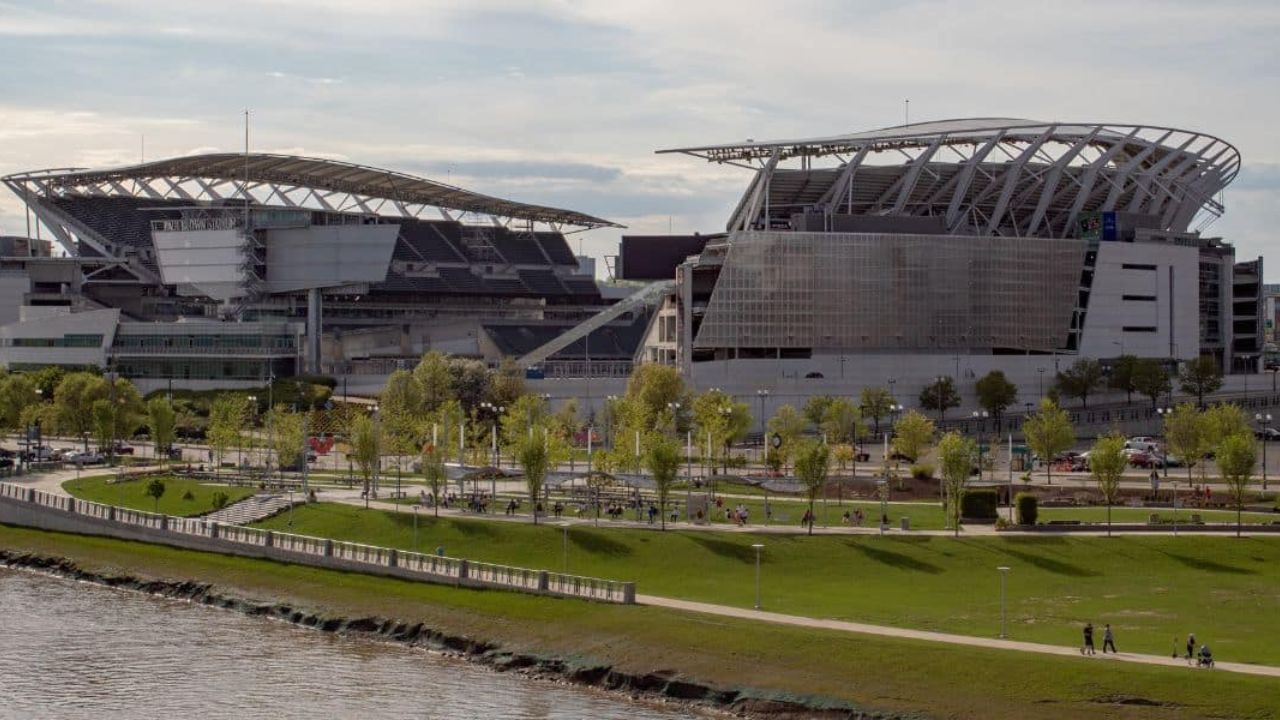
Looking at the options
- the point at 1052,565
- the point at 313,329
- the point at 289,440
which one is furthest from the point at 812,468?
the point at 313,329

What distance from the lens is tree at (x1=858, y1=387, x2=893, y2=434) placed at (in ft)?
473

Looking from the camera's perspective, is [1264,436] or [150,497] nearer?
[150,497]

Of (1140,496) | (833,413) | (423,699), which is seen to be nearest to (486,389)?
(833,413)

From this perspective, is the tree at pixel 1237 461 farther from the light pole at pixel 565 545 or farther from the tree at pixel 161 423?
the tree at pixel 161 423

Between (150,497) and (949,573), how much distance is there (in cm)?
4958

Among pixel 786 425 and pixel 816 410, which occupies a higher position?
pixel 816 410

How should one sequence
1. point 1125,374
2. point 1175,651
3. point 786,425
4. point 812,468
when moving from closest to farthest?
point 1175,651
point 812,468
point 786,425
point 1125,374

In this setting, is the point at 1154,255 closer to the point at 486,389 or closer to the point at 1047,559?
the point at 486,389

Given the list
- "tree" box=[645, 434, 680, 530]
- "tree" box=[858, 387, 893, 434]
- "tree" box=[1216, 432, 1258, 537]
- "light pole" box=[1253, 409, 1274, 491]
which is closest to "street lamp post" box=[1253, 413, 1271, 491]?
"light pole" box=[1253, 409, 1274, 491]

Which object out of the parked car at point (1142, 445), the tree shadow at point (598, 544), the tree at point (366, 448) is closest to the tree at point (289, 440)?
the tree at point (366, 448)

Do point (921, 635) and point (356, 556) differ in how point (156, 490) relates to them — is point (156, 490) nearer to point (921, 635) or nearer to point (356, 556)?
point (356, 556)

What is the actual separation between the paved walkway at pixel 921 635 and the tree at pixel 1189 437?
150 feet

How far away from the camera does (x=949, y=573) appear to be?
73.8m

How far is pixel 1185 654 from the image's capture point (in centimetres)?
5712
